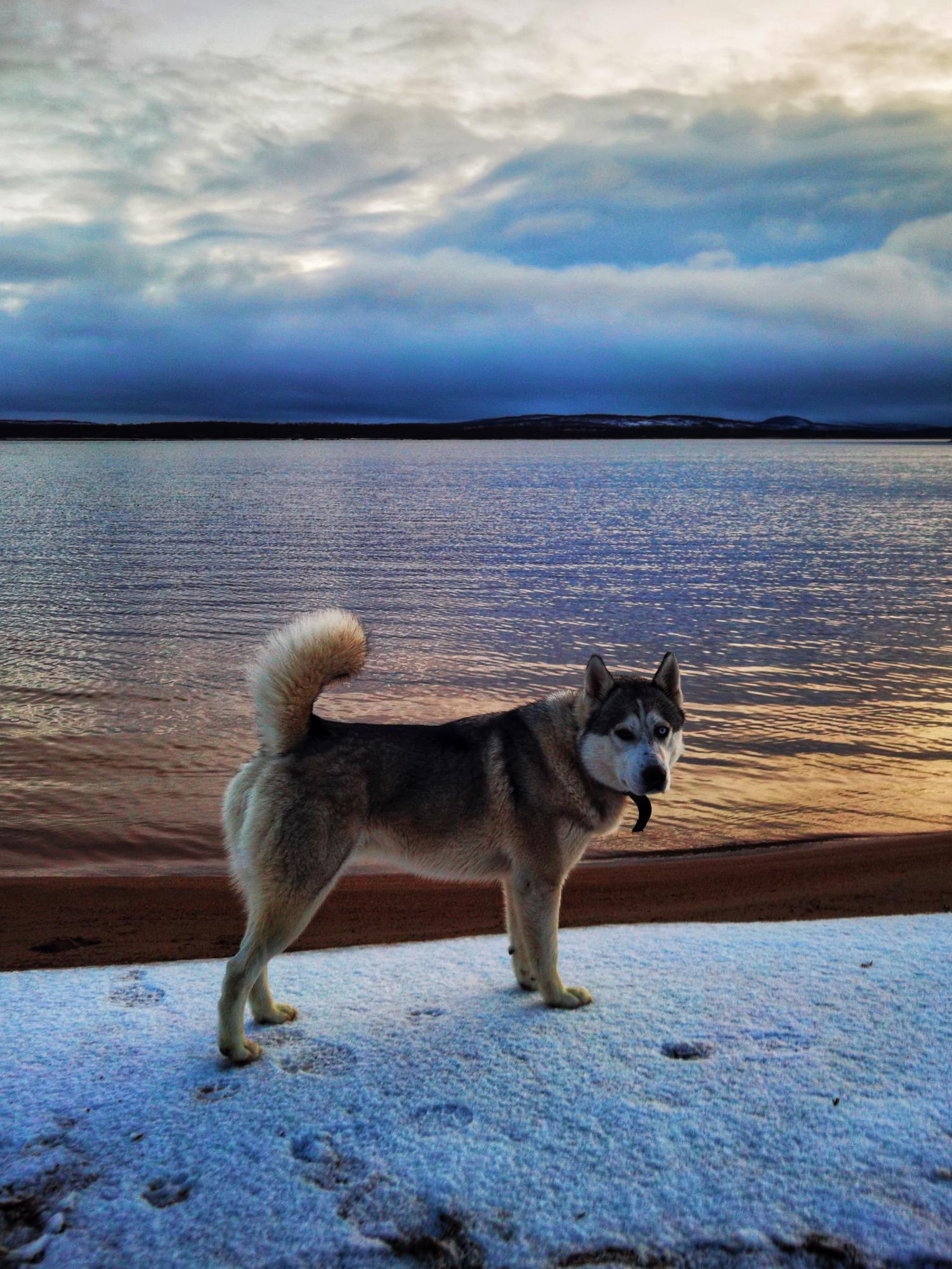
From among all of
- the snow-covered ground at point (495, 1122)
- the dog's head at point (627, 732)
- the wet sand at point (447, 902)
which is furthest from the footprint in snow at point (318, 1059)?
the wet sand at point (447, 902)

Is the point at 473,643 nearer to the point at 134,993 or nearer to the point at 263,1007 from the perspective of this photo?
the point at 134,993

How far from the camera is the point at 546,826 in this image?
4.93m

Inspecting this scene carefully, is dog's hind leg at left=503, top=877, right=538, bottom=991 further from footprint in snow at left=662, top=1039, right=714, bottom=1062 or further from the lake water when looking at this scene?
the lake water

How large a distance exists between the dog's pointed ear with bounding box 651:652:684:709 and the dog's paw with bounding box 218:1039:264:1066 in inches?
116

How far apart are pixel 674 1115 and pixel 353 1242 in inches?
51.5

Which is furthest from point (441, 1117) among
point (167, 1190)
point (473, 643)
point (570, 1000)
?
point (473, 643)

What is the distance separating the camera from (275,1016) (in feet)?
15.0

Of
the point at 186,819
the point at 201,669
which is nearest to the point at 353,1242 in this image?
the point at 186,819

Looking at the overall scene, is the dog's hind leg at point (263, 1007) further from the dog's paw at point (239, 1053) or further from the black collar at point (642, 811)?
the black collar at point (642, 811)

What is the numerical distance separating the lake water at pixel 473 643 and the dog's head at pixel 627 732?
15.0 feet

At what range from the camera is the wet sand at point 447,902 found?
677cm

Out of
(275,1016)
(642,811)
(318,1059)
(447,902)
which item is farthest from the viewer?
(447,902)

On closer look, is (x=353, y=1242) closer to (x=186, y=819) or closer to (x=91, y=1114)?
(x=91, y=1114)

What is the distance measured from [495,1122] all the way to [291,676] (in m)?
2.26
